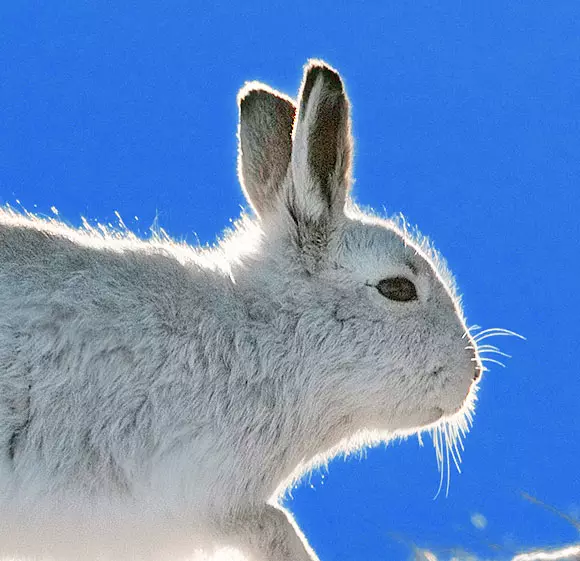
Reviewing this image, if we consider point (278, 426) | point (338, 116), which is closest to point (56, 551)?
point (278, 426)

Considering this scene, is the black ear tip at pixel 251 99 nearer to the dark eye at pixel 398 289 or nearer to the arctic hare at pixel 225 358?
the arctic hare at pixel 225 358

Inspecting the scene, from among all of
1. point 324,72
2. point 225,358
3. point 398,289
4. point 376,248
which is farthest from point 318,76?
point 225,358

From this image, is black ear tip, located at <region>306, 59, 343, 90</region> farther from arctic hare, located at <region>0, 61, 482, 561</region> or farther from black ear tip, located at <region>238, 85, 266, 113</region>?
black ear tip, located at <region>238, 85, 266, 113</region>

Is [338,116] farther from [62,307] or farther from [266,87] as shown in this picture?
[62,307]

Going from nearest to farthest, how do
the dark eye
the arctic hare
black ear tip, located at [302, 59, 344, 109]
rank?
the arctic hare → black ear tip, located at [302, 59, 344, 109] → the dark eye

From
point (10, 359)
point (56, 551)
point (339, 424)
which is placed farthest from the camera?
point (339, 424)

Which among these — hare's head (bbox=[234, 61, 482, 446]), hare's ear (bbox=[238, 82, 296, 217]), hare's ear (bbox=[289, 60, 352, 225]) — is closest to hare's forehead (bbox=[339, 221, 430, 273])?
hare's head (bbox=[234, 61, 482, 446])

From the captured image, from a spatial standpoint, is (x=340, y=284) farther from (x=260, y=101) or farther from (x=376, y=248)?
(x=260, y=101)
